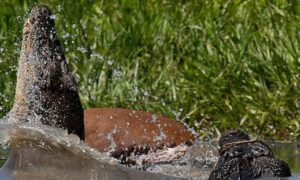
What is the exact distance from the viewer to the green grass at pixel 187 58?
6.93m

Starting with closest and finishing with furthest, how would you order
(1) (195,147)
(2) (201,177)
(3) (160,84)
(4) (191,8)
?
(2) (201,177), (1) (195,147), (3) (160,84), (4) (191,8)

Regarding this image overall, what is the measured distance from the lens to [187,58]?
7.69m

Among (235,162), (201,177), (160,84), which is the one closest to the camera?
(235,162)

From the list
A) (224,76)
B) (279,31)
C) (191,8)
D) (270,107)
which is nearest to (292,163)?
(270,107)

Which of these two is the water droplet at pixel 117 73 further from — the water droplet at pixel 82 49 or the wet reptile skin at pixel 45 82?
the wet reptile skin at pixel 45 82

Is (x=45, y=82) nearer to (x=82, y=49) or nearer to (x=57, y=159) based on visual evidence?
(x=57, y=159)

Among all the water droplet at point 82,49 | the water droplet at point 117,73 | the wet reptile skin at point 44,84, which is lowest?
the wet reptile skin at point 44,84

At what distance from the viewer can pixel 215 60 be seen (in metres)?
7.57

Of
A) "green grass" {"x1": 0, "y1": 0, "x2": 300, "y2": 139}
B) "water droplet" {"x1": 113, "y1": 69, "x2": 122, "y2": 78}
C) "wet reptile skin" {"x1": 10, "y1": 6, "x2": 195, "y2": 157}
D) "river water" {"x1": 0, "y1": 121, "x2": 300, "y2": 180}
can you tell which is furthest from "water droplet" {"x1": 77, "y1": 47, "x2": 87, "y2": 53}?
"river water" {"x1": 0, "y1": 121, "x2": 300, "y2": 180}

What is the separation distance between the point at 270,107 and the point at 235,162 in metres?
3.27

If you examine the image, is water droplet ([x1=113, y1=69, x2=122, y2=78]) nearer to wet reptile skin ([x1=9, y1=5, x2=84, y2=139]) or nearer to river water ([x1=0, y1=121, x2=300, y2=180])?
wet reptile skin ([x1=9, y1=5, x2=84, y2=139])

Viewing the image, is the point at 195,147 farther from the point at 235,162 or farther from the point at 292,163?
the point at 235,162

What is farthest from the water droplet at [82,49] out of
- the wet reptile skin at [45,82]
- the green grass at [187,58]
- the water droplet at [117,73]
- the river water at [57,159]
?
the river water at [57,159]

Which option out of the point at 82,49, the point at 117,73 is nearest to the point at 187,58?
the point at 117,73
